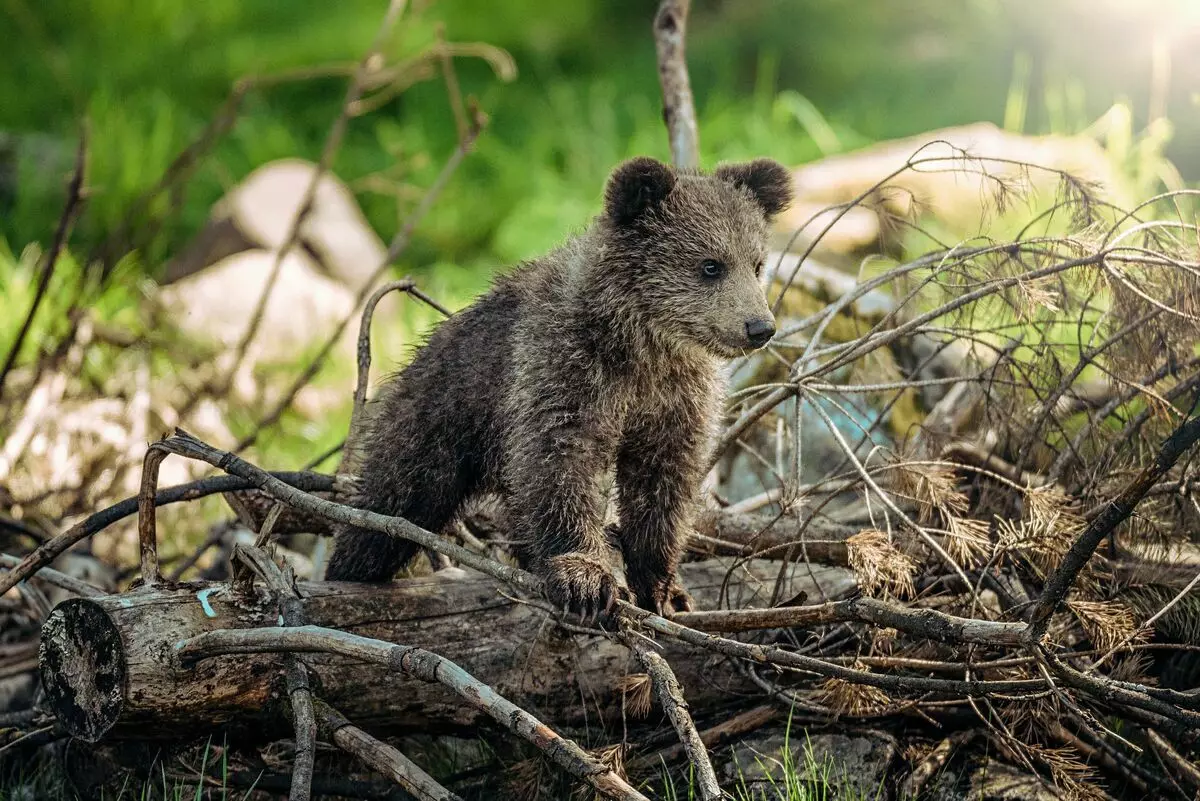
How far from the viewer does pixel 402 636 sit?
136 inches

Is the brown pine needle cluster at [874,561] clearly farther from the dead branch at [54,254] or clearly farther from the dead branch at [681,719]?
the dead branch at [54,254]

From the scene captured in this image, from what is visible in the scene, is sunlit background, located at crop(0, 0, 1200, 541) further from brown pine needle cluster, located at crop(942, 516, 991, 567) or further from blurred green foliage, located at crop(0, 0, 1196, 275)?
brown pine needle cluster, located at crop(942, 516, 991, 567)

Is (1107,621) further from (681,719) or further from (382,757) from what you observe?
(382,757)

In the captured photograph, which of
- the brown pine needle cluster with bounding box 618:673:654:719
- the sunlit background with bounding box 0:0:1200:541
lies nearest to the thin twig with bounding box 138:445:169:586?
the brown pine needle cluster with bounding box 618:673:654:719

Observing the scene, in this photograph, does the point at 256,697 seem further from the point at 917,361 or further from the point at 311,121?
the point at 311,121

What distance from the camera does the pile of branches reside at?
294 cm

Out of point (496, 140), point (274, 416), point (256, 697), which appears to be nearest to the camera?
point (256, 697)

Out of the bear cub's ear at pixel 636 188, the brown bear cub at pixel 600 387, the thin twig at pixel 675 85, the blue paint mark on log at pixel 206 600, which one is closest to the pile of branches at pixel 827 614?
the blue paint mark on log at pixel 206 600

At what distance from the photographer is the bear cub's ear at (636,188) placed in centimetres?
354

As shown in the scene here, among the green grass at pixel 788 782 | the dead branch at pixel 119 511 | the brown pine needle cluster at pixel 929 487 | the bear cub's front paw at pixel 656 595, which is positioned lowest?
the green grass at pixel 788 782

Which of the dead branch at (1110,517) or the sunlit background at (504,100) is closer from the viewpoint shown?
the dead branch at (1110,517)

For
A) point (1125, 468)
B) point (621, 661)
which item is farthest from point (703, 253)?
point (1125, 468)

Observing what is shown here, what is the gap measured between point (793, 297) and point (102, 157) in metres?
5.95

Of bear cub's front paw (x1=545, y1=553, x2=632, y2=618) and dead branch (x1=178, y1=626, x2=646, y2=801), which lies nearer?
dead branch (x1=178, y1=626, x2=646, y2=801)
